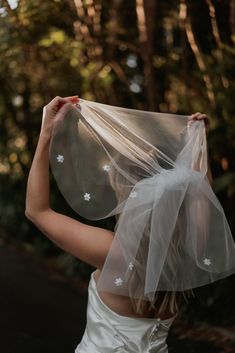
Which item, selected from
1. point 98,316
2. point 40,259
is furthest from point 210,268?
point 40,259

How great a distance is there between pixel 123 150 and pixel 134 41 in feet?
18.3

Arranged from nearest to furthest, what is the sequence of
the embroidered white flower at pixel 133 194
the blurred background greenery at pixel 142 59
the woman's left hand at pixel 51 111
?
1. the embroidered white flower at pixel 133 194
2. the woman's left hand at pixel 51 111
3. the blurred background greenery at pixel 142 59

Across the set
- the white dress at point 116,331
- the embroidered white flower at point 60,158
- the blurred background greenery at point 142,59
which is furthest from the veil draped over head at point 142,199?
the blurred background greenery at point 142,59

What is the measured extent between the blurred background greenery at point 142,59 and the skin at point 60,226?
11.5 feet

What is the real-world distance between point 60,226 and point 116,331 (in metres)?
0.46

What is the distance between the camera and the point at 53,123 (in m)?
2.65

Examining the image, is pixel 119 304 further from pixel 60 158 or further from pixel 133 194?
pixel 60 158

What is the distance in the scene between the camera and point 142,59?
26.9 feet

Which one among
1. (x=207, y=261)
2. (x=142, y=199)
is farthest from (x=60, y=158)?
(x=207, y=261)

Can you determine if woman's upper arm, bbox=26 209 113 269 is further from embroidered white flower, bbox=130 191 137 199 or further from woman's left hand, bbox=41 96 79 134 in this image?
woman's left hand, bbox=41 96 79 134

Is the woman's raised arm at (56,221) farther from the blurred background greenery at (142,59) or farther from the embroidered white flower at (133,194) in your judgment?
the blurred background greenery at (142,59)

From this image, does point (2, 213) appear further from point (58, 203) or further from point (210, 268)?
point (210, 268)

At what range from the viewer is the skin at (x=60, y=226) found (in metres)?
2.43

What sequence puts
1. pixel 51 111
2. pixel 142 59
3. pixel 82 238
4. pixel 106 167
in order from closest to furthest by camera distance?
1. pixel 82 238
2. pixel 51 111
3. pixel 106 167
4. pixel 142 59
